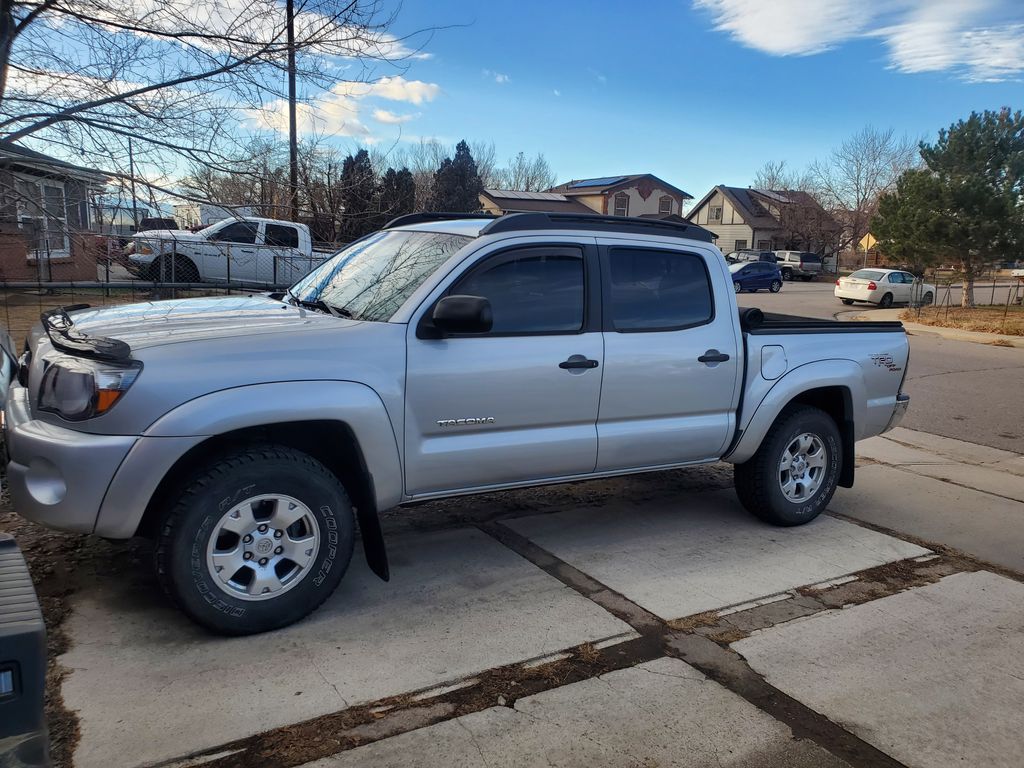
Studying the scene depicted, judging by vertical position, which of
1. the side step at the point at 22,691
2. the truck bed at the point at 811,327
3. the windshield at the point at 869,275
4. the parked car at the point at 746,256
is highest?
the parked car at the point at 746,256

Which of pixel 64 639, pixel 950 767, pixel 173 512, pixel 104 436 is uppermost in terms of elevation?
pixel 104 436

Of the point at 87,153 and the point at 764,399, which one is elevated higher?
the point at 87,153

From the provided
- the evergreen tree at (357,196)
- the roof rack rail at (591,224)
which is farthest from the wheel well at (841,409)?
the evergreen tree at (357,196)

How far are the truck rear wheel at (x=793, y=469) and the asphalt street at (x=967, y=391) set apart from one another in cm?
416

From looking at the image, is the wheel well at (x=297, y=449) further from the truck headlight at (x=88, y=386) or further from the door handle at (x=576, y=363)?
the door handle at (x=576, y=363)

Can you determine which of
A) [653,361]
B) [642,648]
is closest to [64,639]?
[642,648]

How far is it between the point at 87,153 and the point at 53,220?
60 cm

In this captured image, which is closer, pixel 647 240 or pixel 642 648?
pixel 642 648

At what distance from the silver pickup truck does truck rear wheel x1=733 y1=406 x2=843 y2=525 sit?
2 centimetres

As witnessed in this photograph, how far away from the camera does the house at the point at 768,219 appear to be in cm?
6219

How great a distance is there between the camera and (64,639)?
350 cm

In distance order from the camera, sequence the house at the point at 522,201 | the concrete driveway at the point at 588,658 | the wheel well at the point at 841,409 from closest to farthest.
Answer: the concrete driveway at the point at 588,658 → the wheel well at the point at 841,409 → the house at the point at 522,201

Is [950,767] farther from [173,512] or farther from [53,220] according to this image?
[53,220]

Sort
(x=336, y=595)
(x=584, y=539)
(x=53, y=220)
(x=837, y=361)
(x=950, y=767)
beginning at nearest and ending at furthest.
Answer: (x=950, y=767)
(x=336, y=595)
(x=584, y=539)
(x=837, y=361)
(x=53, y=220)
